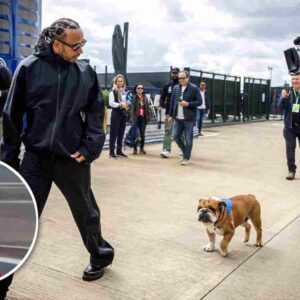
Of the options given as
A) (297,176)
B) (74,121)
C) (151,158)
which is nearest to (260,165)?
(297,176)

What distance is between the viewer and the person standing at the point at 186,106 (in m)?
9.43

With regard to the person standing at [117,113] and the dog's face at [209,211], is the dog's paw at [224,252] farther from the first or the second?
the person standing at [117,113]

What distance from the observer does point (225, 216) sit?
13.6 feet

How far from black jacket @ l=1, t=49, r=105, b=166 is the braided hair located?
0.06m

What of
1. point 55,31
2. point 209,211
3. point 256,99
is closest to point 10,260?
point 55,31

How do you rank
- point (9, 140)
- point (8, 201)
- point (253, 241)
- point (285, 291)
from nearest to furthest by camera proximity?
point (8, 201), point (9, 140), point (285, 291), point (253, 241)

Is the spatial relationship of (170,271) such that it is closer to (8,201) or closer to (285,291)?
(285,291)

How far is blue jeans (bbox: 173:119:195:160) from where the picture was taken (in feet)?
31.1

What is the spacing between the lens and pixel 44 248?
14.0 ft

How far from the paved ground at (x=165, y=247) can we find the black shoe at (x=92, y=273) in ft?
0.17

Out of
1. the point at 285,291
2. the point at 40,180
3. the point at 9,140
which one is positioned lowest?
the point at 285,291

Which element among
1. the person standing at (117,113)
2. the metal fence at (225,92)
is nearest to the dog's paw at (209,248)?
the person standing at (117,113)

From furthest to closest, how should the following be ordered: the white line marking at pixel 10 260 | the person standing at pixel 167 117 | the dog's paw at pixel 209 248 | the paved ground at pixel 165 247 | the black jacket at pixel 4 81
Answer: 1. the person standing at pixel 167 117
2. the dog's paw at pixel 209 248
3. the black jacket at pixel 4 81
4. the paved ground at pixel 165 247
5. the white line marking at pixel 10 260

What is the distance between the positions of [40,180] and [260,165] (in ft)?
23.9
